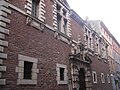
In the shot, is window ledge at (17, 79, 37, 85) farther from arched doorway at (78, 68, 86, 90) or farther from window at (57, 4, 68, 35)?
arched doorway at (78, 68, 86, 90)

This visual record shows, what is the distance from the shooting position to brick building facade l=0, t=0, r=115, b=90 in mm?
8539

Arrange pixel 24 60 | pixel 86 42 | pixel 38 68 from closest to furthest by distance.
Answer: pixel 24 60, pixel 38 68, pixel 86 42

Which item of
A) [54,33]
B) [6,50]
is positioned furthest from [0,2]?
[54,33]

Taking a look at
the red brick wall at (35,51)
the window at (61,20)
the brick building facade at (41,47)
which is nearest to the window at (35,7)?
the brick building facade at (41,47)

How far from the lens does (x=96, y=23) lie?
3070 centimetres

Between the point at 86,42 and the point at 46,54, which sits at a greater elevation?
the point at 86,42

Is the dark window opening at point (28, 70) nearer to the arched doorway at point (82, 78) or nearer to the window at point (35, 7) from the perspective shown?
the window at point (35, 7)

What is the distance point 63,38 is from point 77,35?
3.46 meters

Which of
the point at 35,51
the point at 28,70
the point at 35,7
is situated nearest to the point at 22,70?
the point at 28,70

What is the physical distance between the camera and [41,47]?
10898 millimetres

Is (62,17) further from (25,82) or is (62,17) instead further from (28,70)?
(25,82)

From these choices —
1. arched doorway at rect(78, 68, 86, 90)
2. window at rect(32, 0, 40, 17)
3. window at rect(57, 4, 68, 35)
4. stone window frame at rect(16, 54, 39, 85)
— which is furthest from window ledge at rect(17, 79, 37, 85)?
arched doorway at rect(78, 68, 86, 90)

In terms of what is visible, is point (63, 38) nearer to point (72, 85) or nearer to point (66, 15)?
point (66, 15)

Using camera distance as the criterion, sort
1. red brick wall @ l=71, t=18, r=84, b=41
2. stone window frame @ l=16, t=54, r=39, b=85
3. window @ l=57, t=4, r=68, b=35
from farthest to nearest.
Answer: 1. red brick wall @ l=71, t=18, r=84, b=41
2. window @ l=57, t=4, r=68, b=35
3. stone window frame @ l=16, t=54, r=39, b=85
